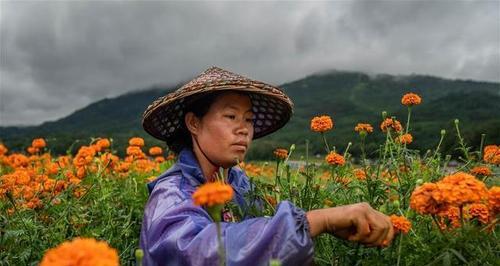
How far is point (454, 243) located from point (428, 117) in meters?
170

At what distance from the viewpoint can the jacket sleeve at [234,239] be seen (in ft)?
6.60

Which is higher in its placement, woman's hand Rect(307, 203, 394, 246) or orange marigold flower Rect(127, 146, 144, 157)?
woman's hand Rect(307, 203, 394, 246)

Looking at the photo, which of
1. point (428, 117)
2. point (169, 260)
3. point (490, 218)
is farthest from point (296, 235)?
point (428, 117)

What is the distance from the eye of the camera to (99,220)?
147 inches

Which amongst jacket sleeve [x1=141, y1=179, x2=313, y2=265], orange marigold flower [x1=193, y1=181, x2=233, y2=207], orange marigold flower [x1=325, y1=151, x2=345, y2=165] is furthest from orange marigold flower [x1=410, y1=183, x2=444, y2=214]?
orange marigold flower [x1=325, y1=151, x2=345, y2=165]

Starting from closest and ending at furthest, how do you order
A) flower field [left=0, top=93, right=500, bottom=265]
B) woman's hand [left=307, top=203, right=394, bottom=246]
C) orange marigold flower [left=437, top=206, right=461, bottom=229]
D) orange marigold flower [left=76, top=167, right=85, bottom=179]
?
flower field [left=0, top=93, right=500, bottom=265] → woman's hand [left=307, top=203, right=394, bottom=246] → orange marigold flower [left=437, top=206, right=461, bottom=229] → orange marigold flower [left=76, top=167, right=85, bottom=179]

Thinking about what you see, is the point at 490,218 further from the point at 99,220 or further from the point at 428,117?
the point at 428,117

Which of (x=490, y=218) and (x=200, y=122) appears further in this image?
(x=200, y=122)

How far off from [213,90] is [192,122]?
350 millimetres

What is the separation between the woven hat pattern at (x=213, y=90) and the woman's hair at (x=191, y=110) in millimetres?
26

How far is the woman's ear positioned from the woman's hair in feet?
0.07

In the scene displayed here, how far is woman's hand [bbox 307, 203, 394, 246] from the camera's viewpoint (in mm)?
1971

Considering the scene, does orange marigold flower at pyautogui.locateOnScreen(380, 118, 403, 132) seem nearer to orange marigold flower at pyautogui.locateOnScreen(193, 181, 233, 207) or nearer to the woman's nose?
the woman's nose

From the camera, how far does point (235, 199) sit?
3029 mm
